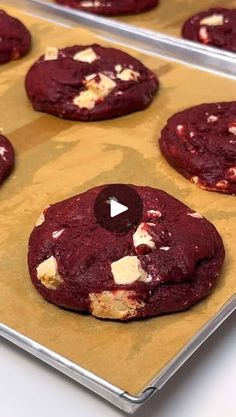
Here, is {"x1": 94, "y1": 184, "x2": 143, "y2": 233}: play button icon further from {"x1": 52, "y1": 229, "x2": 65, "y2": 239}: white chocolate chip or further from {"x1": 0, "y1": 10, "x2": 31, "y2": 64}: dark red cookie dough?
{"x1": 0, "y1": 10, "x2": 31, "y2": 64}: dark red cookie dough

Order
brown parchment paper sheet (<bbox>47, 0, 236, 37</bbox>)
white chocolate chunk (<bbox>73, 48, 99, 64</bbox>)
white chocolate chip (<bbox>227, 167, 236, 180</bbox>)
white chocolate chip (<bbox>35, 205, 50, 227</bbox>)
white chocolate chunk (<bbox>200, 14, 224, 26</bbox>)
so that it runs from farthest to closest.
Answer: brown parchment paper sheet (<bbox>47, 0, 236, 37</bbox>) < white chocolate chunk (<bbox>200, 14, 224, 26</bbox>) < white chocolate chunk (<bbox>73, 48, 99, 64</bbox>) < white chocolate chip (<bbox>227, 167, 236, 180</bbox>) < white chocolate chip (<bbox>35, 205, 50, 227</bbox>)

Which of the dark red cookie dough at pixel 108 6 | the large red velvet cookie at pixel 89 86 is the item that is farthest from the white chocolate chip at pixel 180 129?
the dark red cookie dough at pixel 108 6

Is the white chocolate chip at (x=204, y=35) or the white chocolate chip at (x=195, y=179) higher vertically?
the white chocolate chip at (x=204, y=35)

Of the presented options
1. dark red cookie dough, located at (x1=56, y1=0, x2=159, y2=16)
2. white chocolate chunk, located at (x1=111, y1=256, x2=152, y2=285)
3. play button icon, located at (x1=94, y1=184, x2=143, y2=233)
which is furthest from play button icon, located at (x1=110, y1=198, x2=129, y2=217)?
dark red cookie dough, located at (x1=56, y1=0, x2=159, y2=16)

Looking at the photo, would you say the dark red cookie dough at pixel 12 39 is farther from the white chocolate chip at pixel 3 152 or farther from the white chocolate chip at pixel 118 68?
the white chocolate chip at pixel 3 152

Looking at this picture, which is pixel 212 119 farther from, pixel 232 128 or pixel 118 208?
pixel 118 208

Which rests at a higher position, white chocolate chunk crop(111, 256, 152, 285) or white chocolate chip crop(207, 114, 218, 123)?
white chocolate chip crop(207, 114, 218, 123)
